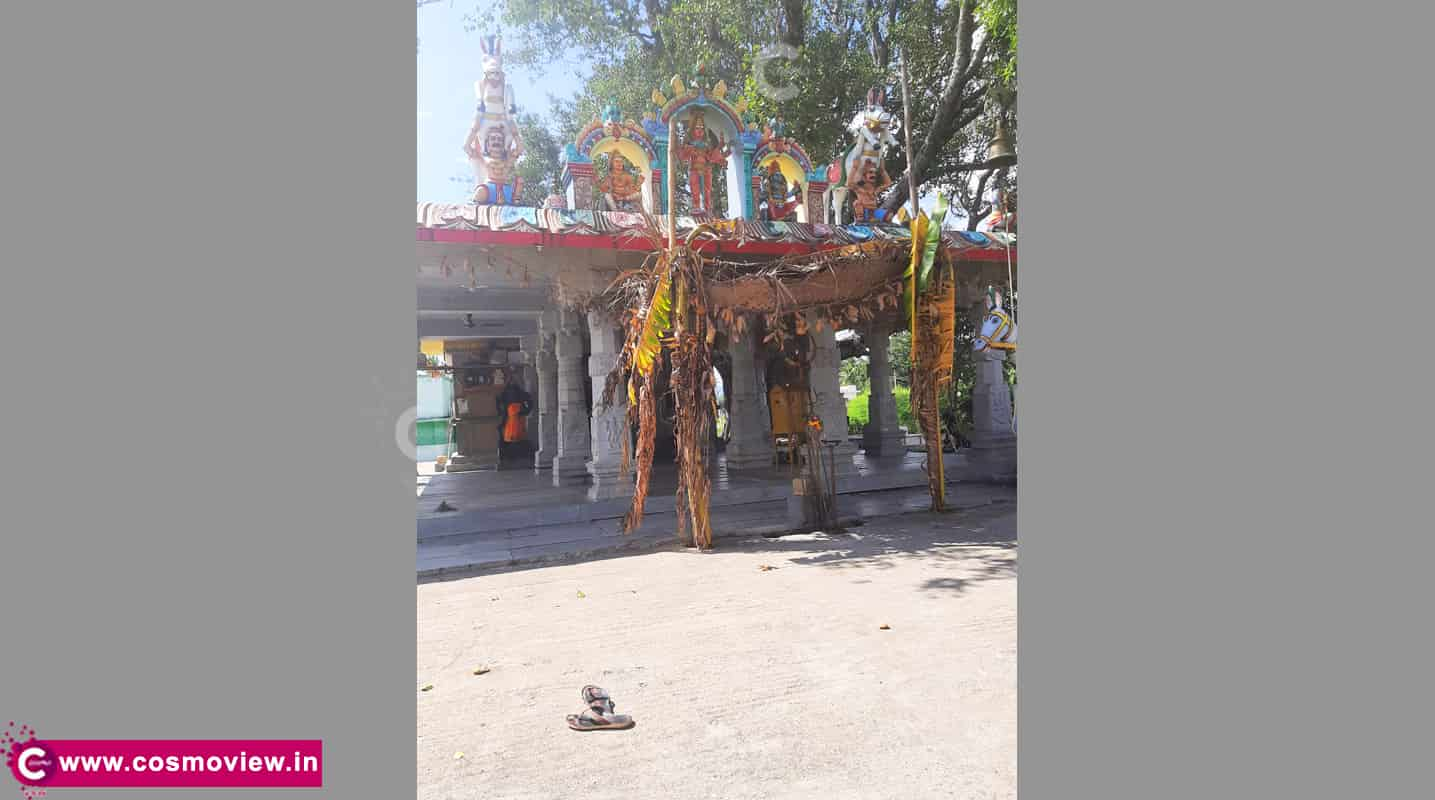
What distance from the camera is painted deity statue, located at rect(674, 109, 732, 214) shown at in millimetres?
7820

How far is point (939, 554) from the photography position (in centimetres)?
545

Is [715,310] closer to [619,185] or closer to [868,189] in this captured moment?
[619,185]

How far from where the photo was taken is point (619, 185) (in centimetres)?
768

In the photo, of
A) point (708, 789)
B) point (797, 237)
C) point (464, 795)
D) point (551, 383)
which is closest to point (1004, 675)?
point (708, 789)

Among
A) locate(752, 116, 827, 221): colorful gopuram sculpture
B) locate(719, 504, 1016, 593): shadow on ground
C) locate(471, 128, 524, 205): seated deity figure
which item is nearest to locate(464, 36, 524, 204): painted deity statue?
locate(471, 128, 524, 205): seated deity figure

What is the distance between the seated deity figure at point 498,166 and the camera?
7.04m

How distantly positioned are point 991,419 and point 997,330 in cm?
120

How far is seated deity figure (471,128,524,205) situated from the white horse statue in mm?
13

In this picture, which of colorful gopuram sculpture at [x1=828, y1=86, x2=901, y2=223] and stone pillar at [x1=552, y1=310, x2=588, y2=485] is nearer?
colorful gopuram sculpture at [x1=828, y1=86, x2=901, y2=223]

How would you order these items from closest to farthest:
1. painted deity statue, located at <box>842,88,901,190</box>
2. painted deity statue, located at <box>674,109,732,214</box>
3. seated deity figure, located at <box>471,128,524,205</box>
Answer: seated deity figure, located at <box>471,128,524,205</box>
painted deity statue, located at <box>674,109,732,214</box>
painted deity statue, located at <box>842,88,901,190</box>

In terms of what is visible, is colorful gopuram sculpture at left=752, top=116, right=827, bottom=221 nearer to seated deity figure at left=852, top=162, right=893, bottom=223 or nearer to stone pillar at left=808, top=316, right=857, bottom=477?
seated deity figure at left=852, top=162, right=893, bottom=223

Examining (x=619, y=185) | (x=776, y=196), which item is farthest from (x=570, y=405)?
(x=776, y=196)

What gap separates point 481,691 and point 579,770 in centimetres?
91

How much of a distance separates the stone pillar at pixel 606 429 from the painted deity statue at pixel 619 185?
1365 mm
